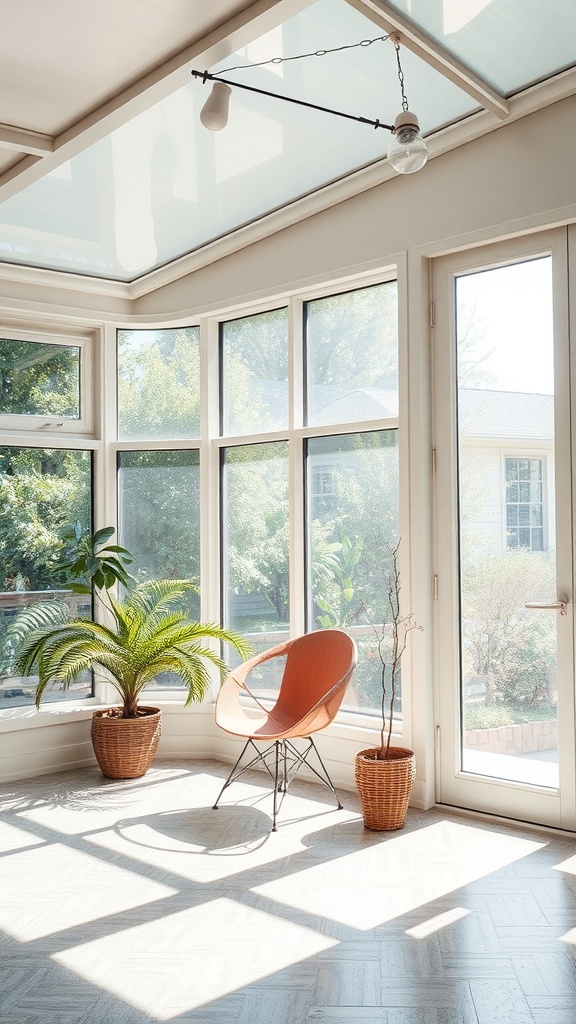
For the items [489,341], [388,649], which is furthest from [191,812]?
[489,341]

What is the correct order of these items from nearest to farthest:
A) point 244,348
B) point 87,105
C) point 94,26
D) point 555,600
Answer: point 94,26, point 87,105, point 555,600, point 244,348

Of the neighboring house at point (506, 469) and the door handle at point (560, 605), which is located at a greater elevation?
the neighboring house at point (506, 469)

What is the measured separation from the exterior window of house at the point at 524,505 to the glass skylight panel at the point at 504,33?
1751 millimetres

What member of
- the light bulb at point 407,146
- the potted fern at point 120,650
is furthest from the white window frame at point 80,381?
the light bulb at point 407,146

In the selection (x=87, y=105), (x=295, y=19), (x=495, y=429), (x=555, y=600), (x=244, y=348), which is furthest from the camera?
(x=244, y=348)

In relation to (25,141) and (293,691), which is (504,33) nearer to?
(25,141)

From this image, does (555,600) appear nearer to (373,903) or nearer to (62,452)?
(373,903)

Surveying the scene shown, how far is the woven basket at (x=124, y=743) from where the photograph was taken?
523cm

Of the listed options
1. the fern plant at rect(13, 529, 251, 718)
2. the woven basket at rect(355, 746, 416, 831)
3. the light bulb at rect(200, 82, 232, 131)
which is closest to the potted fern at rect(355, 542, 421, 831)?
the woven basket at rect(355, 746, 416, 831)

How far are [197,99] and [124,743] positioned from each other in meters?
3.47

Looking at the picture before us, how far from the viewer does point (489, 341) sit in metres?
4.53

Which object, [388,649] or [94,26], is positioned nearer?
[94,26]

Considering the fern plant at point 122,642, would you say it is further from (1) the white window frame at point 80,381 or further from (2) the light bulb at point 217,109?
(2) the light bulb at point 217,109

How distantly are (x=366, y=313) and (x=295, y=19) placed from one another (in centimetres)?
184
